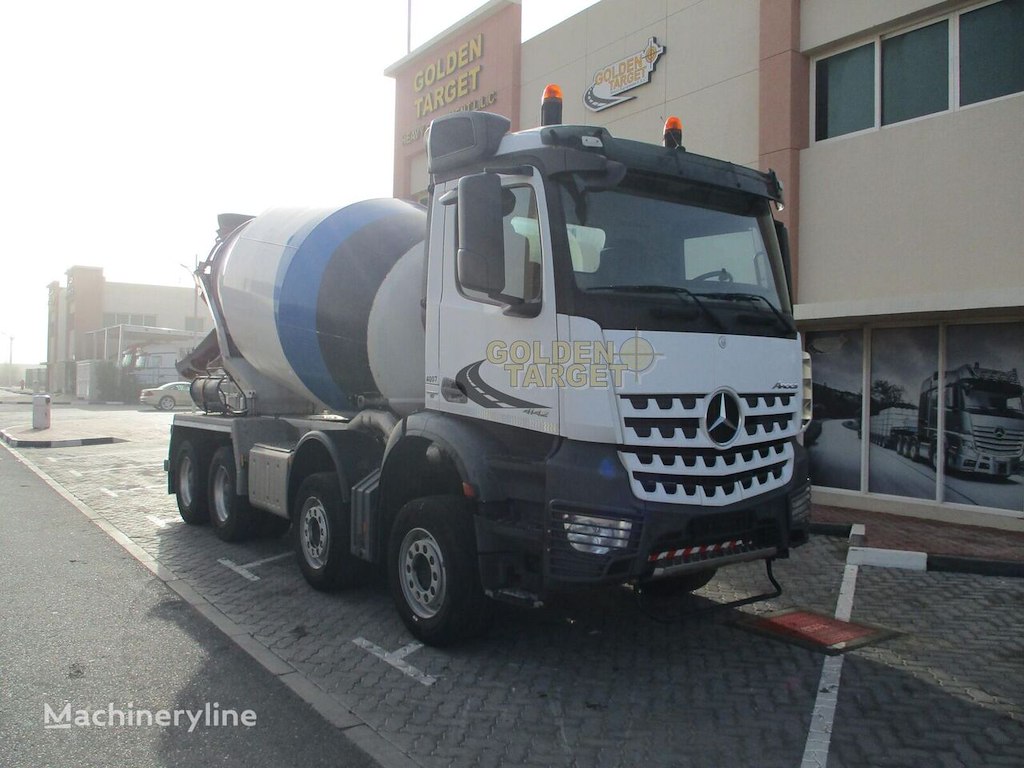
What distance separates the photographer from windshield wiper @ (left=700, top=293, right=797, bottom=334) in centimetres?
507

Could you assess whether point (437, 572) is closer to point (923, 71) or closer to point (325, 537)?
point (325, 537)

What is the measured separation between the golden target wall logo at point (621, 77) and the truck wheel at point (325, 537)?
897 cm

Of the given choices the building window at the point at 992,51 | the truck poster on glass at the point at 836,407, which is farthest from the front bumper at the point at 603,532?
the building window at the point at 992,51

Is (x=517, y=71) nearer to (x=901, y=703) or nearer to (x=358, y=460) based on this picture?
(x=358, y=460)

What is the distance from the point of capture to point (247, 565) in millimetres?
7887

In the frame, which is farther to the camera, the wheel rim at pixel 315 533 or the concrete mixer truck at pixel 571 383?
the wheel rim at pixel 315 533

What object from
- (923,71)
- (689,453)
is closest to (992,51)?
(923,71)

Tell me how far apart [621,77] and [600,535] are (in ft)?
34.8

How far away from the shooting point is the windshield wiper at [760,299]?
16.6ft

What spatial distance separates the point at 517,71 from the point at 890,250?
8.54 meters

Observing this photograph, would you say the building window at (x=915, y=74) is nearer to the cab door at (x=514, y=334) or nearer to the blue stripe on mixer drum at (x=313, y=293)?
the blue stripe on mixer drum at (x=313, y=293)

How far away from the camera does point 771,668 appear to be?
5.15 m

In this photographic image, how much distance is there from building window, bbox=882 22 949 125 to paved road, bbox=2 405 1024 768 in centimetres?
560

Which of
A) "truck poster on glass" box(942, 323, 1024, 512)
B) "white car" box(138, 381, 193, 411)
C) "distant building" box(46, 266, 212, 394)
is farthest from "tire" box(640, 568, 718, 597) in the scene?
"distant building" box(46, 266, 212, 394)
